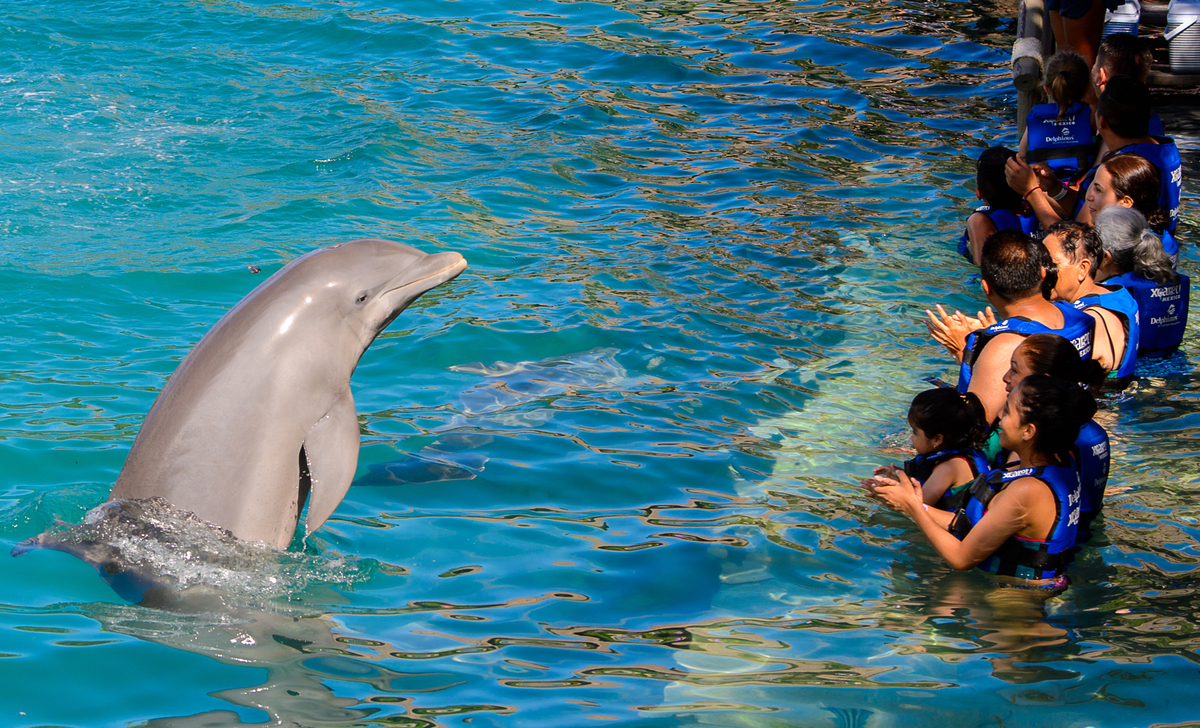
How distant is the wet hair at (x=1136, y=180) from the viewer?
6566 millimetres

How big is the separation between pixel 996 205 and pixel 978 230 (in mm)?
240

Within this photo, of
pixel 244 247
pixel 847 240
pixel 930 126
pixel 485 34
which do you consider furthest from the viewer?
pixel 485 34

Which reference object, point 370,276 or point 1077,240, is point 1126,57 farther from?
point 370,276

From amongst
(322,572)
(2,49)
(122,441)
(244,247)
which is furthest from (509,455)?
(2,49)

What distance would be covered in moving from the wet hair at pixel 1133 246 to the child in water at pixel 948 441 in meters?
2.07

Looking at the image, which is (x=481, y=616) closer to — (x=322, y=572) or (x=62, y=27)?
(x=322, y=572)

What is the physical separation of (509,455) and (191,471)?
80.0 inches

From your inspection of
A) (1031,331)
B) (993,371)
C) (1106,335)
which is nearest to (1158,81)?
(1106,335)

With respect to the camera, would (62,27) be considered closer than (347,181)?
No

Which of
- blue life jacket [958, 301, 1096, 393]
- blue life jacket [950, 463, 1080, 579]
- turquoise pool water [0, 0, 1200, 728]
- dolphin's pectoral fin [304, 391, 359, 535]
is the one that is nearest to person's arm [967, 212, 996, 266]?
turquoise pool water [0, 0, 1200, 728]

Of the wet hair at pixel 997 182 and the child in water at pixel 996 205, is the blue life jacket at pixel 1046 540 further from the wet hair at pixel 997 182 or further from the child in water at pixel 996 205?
the wet hair at pixel 997 182

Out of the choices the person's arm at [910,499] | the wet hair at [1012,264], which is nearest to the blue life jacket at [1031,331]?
the wet hair at [1012,264]

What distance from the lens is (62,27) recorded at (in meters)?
14.4

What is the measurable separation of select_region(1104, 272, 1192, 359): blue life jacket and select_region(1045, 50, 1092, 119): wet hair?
2.17 m
